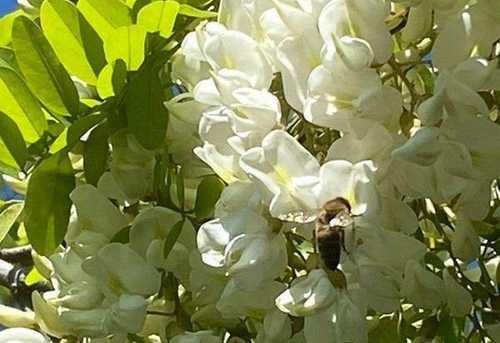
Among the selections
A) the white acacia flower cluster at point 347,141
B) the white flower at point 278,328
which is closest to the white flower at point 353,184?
the white acacia flower cluster at point 347,141

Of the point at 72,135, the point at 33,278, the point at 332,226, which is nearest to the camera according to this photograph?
the point at 332,226

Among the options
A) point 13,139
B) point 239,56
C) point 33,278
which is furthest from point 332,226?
point 33,278

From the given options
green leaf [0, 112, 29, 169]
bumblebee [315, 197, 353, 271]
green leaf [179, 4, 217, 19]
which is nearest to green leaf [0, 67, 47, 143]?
green leaf [0, 112, 29, 169]

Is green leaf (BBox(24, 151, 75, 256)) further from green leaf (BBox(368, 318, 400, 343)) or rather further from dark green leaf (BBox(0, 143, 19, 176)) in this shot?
green leaf (BBox(368, 318, 400, 343))

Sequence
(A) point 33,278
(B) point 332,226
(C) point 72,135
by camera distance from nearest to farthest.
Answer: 1. (B) point 332,226
2. (C) point 72,135
3. (A) point 33,278

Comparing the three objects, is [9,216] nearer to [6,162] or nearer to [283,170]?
[6,162]

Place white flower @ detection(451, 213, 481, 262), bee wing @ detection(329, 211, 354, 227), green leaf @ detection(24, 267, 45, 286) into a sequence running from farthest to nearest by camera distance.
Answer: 1. green leaf @ detection(24, 267, 45, 286)
2. white flower @ detection(451, 213, 481, 262)
3. bee wing @ detection(329, 211, 354, 227)

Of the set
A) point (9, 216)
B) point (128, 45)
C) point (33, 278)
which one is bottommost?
point (33, 278)

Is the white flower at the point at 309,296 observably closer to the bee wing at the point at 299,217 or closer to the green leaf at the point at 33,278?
the bee wing at the point at 299,217
